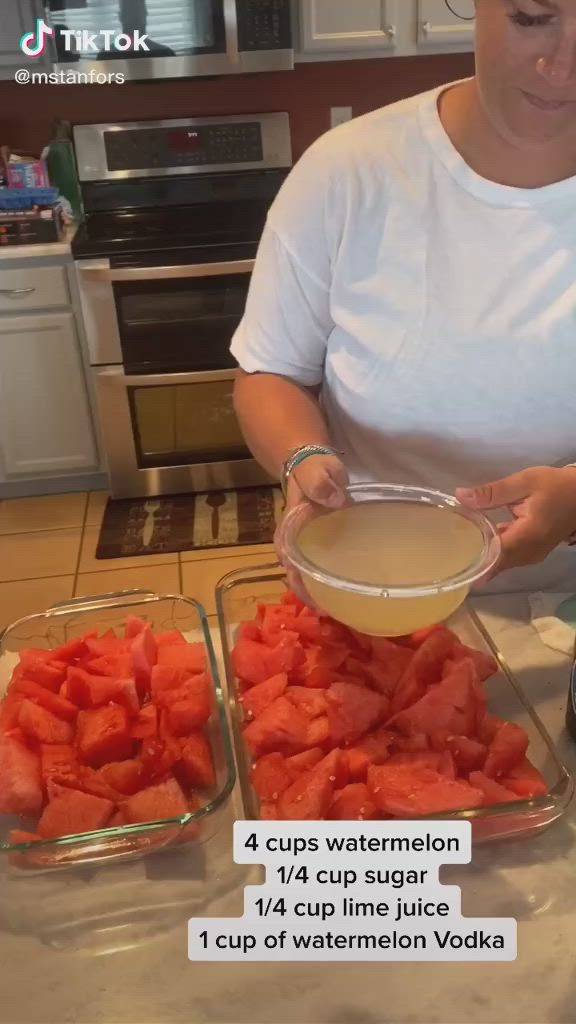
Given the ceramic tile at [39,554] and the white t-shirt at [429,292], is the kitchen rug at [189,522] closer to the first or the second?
the ceramic tile at [39,554]

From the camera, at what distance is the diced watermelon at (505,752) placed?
0.73m

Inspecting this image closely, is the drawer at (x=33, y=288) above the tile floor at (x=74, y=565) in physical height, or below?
above

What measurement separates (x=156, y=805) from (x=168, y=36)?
251 cm

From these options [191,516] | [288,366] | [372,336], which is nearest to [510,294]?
[372,336]

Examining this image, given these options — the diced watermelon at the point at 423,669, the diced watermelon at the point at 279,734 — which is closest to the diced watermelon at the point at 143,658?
the diced watermelon at the point at 279,734

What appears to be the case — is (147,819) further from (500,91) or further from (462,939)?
(500,91)

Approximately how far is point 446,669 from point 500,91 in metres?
0.56

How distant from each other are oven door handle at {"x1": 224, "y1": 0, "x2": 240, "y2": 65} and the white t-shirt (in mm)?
1843

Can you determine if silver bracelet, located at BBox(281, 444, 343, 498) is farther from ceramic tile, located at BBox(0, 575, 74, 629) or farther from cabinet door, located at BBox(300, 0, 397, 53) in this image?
cabinet door, located at BBox(300, 0, 397, 53)

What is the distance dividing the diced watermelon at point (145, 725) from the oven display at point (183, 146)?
252cm

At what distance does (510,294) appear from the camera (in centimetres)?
95

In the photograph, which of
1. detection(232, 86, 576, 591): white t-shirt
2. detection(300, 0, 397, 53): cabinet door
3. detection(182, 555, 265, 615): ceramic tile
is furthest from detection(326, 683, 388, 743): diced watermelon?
detection(300, 0, 397, 53): cabinet door

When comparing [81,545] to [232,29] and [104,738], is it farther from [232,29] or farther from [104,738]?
[104,738]

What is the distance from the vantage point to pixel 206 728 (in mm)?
792
